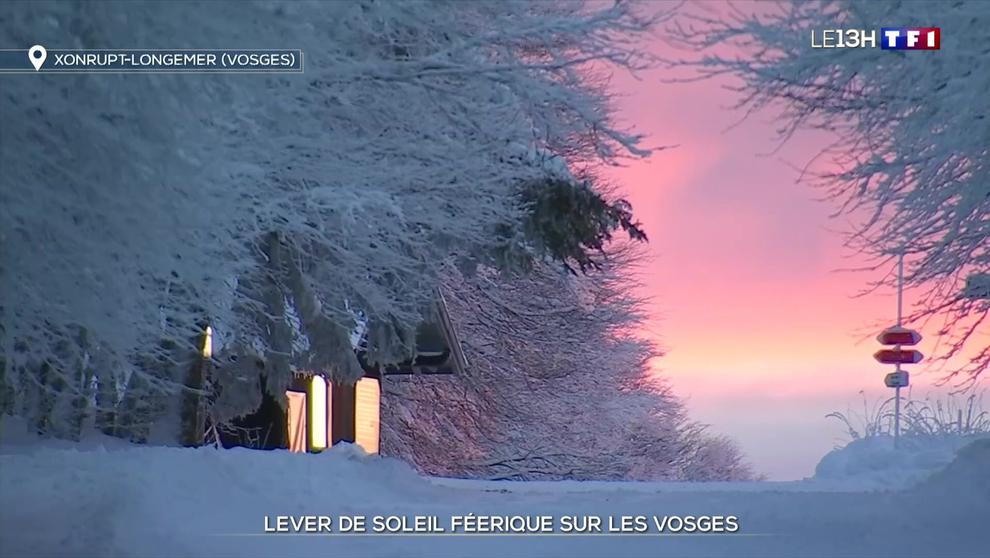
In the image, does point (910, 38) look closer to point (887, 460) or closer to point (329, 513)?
point (329, 513)

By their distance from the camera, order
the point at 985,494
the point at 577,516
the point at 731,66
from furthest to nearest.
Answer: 1. the point at 731,66
2. the point at 985,494
3. the point at 577,516

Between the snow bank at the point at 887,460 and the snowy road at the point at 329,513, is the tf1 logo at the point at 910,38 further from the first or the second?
the snow bank at the point at 887,460

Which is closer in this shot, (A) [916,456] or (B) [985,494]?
(B) [985,494]

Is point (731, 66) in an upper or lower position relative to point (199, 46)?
upper

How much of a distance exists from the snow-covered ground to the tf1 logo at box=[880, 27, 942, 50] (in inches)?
149

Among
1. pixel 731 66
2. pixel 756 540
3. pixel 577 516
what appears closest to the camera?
pixel 756 540

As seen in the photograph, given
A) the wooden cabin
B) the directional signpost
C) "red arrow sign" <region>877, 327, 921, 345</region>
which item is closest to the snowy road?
the directional signpost

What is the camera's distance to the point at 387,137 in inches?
484

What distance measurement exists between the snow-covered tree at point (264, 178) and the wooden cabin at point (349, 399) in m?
3.92

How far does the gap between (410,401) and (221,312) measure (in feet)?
50.4

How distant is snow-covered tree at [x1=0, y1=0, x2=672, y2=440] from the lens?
22.9 ft

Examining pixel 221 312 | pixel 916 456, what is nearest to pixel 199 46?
pixel 221 312

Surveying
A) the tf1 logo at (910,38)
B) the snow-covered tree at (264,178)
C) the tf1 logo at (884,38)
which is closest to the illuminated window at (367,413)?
the snow-covered tree at (264,178)

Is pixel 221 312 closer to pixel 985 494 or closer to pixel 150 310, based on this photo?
pixel 150 310
